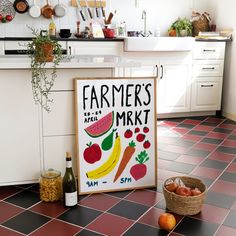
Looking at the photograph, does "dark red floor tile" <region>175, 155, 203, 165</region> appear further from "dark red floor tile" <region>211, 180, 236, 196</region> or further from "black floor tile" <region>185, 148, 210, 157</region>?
"dark red floor tile" <region>211, 180, 236, 196</region>

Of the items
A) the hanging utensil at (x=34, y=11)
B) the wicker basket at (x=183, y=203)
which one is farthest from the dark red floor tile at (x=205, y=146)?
the hanging utensil at (x=34, y=11)

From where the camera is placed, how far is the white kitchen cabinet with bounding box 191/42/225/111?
191 inches

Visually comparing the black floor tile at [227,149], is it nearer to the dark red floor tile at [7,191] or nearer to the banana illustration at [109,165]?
the banana illustration at [109,165]

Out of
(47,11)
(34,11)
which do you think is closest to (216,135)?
(47,11)

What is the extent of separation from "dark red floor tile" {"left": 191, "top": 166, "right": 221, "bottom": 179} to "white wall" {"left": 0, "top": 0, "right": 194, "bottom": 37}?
2729mm

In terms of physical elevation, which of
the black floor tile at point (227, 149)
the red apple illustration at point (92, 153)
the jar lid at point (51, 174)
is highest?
the red apple illustration at point (92, 153)

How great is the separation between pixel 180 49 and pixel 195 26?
→ 0.87 metres

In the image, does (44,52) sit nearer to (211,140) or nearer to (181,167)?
(181,167)

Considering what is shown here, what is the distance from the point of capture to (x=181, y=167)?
3234 mm

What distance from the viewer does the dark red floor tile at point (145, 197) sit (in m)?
2.55

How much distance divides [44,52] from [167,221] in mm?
1300

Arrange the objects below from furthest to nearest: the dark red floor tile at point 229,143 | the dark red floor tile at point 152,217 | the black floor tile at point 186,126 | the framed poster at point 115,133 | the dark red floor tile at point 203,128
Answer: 1. the black floor tile at point 186,126
2. the dark red floor tile at point 203,128
3. the dark red floor tile at point 229,143
4. the framed poster at point 115,133
5. the dark red floor tile at point 152,217

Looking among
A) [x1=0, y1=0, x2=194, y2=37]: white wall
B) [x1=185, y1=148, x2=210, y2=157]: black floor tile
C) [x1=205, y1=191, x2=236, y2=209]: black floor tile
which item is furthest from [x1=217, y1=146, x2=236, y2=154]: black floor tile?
[x1=0, y1=0, x2=194, y2=37]: white wall

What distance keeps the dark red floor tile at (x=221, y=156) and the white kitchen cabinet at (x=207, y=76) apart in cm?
148
